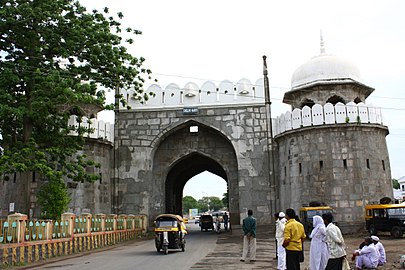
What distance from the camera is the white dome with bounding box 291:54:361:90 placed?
16.7 m

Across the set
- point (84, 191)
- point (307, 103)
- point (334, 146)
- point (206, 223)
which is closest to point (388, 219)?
point (334, 146)

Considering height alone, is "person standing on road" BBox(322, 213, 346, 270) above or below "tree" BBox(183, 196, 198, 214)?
below

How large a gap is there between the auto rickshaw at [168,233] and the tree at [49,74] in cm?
231

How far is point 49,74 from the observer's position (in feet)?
34.8

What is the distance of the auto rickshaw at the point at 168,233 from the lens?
10750 millimetres

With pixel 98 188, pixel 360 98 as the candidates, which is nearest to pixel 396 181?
pixel 360 98

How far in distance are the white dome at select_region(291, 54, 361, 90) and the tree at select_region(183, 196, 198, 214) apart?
253 feet

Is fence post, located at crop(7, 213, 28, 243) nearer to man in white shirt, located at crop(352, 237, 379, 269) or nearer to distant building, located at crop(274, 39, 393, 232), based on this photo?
man in white shirt, located at crop(352, 237, 379, 269)

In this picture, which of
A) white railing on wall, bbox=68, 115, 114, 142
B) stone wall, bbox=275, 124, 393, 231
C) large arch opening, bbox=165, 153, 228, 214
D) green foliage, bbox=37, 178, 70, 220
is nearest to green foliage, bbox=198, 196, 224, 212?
large arch opening, bbox=165, 153, 228, 214

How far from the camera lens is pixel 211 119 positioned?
59.2 feet

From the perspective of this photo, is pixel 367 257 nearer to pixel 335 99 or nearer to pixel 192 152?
pixel 335 99

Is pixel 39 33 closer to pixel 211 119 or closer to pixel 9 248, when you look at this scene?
pixel 9 248

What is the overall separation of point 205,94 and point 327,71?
5.04 metres

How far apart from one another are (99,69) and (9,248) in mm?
5568
